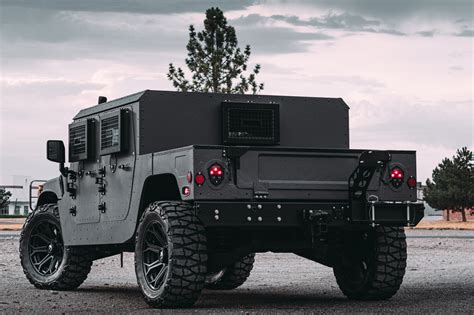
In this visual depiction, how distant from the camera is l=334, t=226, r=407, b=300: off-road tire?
11.0m

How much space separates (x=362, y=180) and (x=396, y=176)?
16.8 inches

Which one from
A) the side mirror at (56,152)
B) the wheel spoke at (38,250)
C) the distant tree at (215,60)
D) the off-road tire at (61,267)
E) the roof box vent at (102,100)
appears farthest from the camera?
the distant tree at (215,60)

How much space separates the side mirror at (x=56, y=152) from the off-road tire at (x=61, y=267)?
745mm

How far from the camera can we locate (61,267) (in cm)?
1329

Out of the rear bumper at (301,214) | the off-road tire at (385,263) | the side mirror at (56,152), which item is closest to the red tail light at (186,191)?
the rear bumper at (301,214)

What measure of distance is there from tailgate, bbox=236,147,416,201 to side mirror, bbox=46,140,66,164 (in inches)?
146

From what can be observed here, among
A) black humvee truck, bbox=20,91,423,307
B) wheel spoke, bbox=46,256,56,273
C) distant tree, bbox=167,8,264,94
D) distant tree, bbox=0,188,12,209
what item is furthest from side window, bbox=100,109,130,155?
distant tree, bbox=0,188,12,209

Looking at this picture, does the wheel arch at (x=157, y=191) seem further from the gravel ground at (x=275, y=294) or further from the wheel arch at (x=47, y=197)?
the wheel arch at (x=47, y=197)

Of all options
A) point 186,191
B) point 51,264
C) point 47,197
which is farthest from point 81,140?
point 186,191

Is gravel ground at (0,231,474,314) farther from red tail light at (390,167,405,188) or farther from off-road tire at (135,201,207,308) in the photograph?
red tail light at (390,167,405,188)

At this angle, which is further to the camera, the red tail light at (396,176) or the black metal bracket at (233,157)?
the red tail light at (396,176)

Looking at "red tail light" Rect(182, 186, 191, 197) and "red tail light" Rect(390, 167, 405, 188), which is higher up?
"red tail light" Rect(390, 167, 405, 188)

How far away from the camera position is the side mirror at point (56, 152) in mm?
13039

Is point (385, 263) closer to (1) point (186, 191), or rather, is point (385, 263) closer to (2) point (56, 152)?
(1) point (186, 191)
